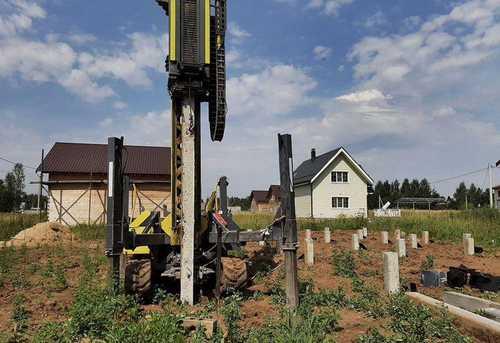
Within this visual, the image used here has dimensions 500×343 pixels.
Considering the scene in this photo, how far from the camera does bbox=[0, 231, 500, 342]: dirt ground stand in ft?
19.7

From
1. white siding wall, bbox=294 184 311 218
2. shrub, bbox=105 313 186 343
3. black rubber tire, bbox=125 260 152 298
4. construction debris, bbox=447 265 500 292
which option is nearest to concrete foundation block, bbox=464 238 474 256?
construction debris, bbox=447 265 500 292

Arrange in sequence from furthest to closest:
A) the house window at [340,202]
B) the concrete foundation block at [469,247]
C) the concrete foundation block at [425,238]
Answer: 1. the house window at [340,202]
2. the concrete foundation block at [425,238]
3. the concrete foundation block at [469,247]

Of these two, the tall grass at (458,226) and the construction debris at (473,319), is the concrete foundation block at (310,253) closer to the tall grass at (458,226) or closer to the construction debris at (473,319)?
the construction debris at (473,319)

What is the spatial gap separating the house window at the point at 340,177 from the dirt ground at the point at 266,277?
22811mm

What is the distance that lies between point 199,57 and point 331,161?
3228 cm

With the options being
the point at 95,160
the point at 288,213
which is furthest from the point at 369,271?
the point at 95,160

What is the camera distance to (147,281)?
699cm

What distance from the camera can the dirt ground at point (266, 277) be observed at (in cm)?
599

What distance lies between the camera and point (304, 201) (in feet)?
132

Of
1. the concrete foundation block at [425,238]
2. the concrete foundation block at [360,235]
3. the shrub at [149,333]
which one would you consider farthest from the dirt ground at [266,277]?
the shrub at [149,333]

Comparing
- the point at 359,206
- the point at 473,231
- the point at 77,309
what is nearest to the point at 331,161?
the point at 359,206

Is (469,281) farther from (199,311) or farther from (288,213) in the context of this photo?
(199,311)

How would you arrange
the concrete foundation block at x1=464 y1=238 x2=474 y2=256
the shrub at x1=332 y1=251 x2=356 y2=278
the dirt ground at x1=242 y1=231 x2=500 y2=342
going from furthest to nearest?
the concrete foundation block at x1=464 y1=238 x2=474 y2=256 < the shrub at x1=332 y1=251 x2=356 y2=278 < the dirt ground at x1=242 y1=231 x2=500 y2=342

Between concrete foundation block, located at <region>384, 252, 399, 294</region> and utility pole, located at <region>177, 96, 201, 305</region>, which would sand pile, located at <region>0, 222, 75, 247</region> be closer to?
utility pole, located at <region>177, 96, 201, 305</region>
